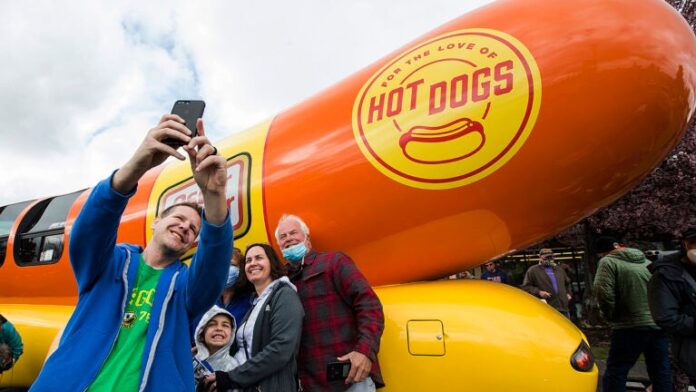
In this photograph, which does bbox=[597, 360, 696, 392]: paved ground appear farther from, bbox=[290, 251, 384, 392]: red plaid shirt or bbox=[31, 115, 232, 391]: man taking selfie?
bbox=[31, 115, 232, 391]: man taking selfie

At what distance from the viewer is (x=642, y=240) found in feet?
32.3

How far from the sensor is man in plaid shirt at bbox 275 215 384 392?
6.25ft

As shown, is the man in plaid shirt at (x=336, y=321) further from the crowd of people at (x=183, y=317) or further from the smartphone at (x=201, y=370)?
the smartphone at (x=201, y=370)

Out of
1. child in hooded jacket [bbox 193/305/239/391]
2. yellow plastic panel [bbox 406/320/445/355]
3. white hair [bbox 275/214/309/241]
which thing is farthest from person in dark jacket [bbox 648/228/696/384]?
child in hooded jacket [bbox 193/305/239/391]

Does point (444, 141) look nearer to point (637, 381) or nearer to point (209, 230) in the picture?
point (209, 230)

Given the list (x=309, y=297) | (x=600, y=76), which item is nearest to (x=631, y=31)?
(x=600, y=76)

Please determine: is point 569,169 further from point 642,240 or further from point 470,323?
point 642,240

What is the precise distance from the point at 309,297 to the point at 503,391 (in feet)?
3.25

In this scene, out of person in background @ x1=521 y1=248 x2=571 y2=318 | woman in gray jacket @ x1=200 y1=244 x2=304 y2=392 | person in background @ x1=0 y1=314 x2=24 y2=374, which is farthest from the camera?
person in background @ x1=521 y1=248 x2=571 y2=318

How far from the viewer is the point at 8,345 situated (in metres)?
Result: 3.21

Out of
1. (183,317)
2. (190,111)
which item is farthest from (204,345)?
(190,111)

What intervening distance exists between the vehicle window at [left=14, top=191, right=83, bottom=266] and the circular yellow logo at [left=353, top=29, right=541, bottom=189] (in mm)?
3019

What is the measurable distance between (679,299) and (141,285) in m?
3.16

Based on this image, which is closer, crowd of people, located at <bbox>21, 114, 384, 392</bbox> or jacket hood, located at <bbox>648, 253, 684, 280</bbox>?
crowd of people, located at <bbox>21, 114, 384, 392</bbox>
